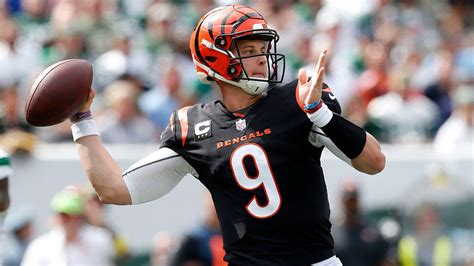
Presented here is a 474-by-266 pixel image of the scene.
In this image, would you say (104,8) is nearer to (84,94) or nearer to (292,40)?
(292,40)

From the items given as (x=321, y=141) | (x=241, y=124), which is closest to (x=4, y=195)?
(x=241, y=124)

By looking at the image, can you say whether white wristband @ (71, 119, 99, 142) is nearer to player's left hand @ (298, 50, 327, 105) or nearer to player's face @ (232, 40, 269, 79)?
player's face @ (232, 40, 269, 79)

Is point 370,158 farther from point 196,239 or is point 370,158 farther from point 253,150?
→ point 196,239

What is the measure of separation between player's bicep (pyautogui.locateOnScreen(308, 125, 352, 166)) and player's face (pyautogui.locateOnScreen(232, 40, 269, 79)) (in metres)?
0.32

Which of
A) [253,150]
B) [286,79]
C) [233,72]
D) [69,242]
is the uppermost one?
[233,72]

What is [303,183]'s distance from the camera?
172 inches

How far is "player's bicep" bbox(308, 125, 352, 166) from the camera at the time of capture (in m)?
4.32

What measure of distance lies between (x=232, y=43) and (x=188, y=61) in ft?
18.9

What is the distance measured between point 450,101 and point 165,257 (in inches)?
131

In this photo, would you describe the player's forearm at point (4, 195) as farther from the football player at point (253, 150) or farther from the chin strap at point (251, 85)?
the chin strap at point (251, 85)

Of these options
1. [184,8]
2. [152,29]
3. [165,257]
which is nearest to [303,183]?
[165,257]

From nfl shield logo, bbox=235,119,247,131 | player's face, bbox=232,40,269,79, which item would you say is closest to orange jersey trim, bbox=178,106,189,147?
nfl shield logo, bbox=235,119,247,131

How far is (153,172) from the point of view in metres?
4.66

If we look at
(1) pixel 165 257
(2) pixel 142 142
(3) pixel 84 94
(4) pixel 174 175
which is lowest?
(1) pixel 165 257
